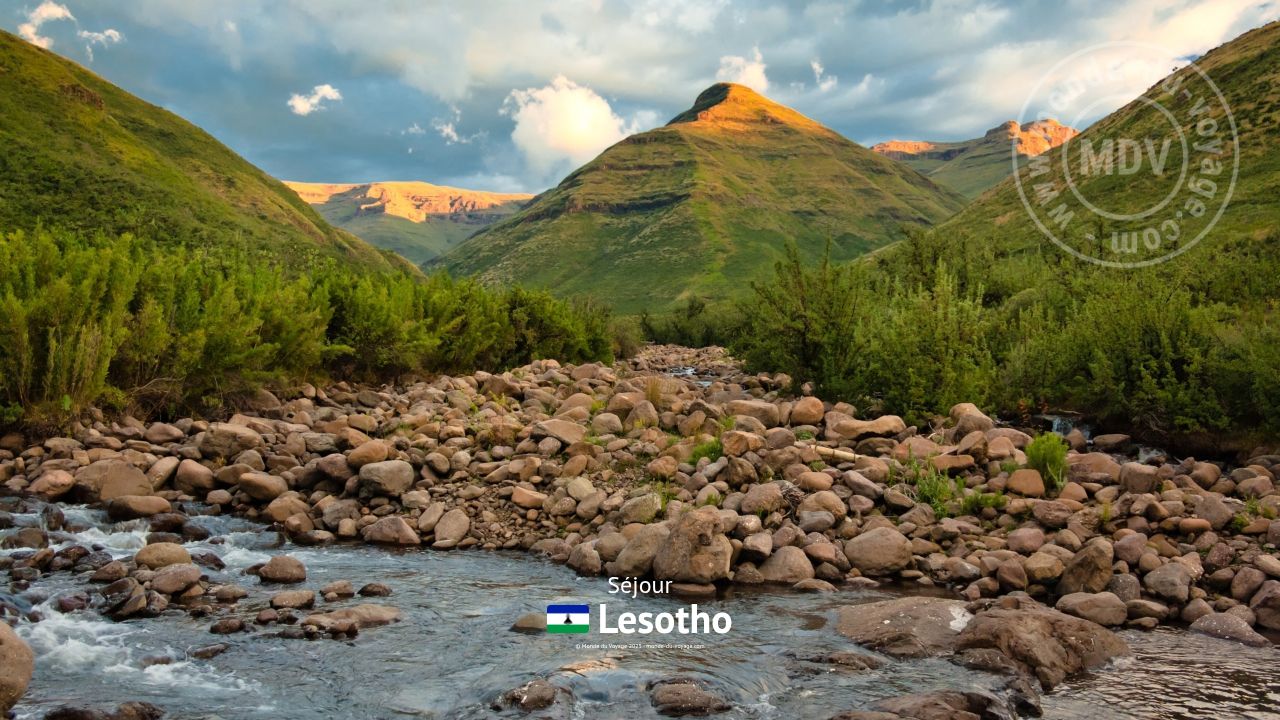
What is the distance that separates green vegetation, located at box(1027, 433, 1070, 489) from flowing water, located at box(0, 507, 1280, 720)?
3627mm

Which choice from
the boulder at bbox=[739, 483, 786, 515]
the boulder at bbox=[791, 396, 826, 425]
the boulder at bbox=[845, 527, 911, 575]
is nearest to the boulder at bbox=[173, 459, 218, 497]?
the boulder at bbox=[739, 483, 786, 515]

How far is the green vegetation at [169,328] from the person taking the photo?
12.6 m

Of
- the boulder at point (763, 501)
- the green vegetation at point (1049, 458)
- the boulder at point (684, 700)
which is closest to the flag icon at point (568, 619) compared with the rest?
the boulder at point (684, 700)

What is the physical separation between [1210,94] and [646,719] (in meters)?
79.9

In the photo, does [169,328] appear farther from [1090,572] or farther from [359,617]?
[1090,572]

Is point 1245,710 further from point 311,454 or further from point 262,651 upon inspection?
point 311,454

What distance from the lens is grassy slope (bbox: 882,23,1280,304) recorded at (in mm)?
24125

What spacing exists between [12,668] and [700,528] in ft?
20.7

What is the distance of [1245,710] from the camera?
18.9 ft

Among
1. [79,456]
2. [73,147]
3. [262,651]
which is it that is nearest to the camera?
[262,651]

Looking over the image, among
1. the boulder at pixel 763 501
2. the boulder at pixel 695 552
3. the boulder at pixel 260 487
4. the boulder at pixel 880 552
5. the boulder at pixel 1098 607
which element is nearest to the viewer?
the boulder at pixel 1098 607

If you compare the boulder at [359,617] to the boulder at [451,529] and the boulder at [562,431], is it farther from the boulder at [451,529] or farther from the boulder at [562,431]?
the boulder at [562,431]

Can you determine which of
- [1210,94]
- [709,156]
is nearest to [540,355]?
[1210,94]

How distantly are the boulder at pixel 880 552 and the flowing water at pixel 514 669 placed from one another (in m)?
0.99
